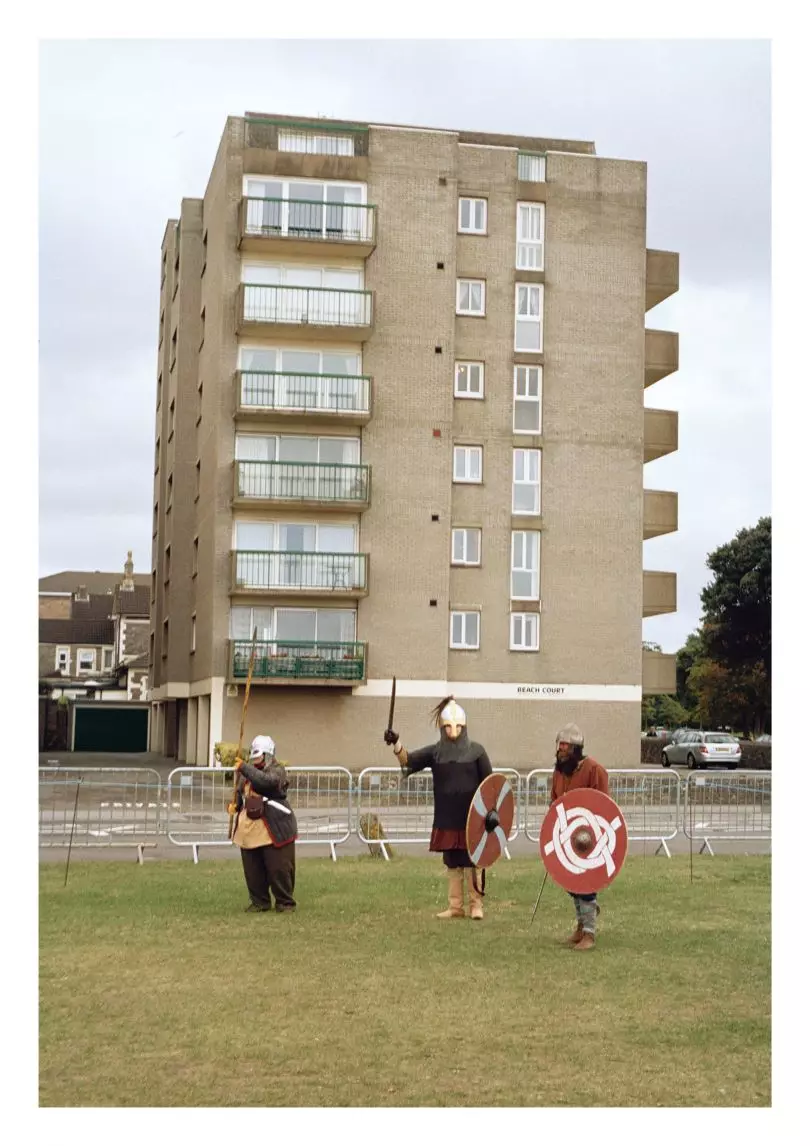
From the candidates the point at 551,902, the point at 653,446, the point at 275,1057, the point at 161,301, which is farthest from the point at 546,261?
the point at 275,1057

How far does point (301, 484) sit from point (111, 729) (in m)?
33.3

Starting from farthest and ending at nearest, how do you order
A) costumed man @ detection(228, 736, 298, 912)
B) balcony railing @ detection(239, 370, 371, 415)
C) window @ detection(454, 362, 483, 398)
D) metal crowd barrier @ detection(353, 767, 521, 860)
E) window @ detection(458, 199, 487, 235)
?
window @ detection(458, 199, 487, 235) < window @ detection(454, 362, 483, 398) < balcony railing @ detection(239, 370, 371, 415) < metal crowd barrier @ detection(353, 767, 521, 860) < costumed man @ detection(228, 736, 298, 912)

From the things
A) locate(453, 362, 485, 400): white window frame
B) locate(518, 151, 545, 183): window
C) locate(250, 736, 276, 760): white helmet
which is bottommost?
locate(250, 736, 276, 760): white helmet

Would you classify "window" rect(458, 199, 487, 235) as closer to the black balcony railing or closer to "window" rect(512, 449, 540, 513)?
"window" rect(512, 449, 540, 513)

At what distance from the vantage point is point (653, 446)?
50.6m

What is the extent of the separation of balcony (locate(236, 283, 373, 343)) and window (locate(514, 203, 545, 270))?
5709mm

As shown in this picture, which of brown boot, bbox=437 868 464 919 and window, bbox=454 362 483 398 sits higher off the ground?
window, bbox=454 362 483 398

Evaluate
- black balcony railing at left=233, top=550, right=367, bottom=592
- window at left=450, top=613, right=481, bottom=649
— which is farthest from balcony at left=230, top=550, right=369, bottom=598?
window at left=450, top=613, right=481, bottom=649

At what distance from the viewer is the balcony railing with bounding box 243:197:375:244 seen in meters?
47.5

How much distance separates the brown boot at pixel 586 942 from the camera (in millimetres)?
12961

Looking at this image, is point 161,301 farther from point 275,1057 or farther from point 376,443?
point 275,1057

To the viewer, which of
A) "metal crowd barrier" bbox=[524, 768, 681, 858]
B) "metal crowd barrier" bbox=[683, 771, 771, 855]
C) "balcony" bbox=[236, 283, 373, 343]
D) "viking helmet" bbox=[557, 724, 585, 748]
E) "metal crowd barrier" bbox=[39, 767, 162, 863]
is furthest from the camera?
"balcony" bbox=[236, 283, 373, 343]
